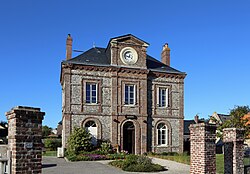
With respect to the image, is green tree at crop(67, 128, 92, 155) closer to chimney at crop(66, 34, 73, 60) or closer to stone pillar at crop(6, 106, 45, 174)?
chimney at crop(66, 34, 73, 60)

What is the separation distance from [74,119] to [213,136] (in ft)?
63.1

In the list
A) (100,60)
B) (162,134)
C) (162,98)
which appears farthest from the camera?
(162,98)

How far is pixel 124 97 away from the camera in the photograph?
1136 inches

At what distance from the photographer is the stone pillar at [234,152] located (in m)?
10.0

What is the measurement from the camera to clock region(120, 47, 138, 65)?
29141mm

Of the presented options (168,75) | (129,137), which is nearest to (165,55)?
(168,75)

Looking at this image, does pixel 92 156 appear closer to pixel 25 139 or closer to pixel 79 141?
pixel 79 141

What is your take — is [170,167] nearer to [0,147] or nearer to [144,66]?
[144,66]

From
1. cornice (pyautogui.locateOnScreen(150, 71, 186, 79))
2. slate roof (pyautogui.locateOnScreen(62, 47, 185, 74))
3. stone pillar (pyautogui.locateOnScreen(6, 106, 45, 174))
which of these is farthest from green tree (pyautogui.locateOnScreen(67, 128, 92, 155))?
stone pillar (pyautogui.locateOnScreen(6, 106, 45, 174))

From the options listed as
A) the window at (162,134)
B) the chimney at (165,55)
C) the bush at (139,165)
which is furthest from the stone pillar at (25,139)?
the chimney at (165,55)

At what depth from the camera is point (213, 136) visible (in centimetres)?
925

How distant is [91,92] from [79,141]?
463 centimetres

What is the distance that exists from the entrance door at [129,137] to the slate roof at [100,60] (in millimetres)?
5639

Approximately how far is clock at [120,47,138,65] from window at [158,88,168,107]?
3.90 meters
